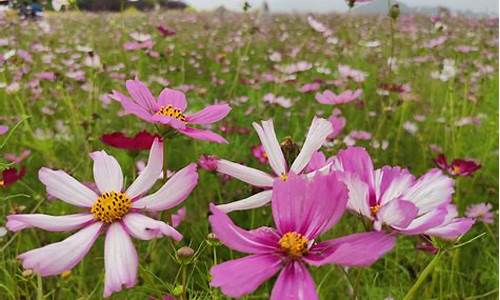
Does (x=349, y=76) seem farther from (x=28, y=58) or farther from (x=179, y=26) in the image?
(x=179, y=26)

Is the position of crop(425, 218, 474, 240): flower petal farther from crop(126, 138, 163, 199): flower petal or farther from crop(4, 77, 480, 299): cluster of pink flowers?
crop(126, 138, 163, 199): flower petal

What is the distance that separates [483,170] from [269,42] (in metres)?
2.64

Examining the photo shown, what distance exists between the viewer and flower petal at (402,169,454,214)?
1.19 feet

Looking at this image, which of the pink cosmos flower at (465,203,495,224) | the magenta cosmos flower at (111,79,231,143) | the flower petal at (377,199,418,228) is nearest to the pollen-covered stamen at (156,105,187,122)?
the magenta cosmos flower at (111,79,231,143)

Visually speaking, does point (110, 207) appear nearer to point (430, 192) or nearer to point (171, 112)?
point (171, 112)

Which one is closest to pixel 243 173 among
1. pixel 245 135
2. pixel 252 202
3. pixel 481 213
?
pixel 252 202

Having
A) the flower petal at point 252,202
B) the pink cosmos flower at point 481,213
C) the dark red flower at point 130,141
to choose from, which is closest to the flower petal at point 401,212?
the flower petal at point 252,202

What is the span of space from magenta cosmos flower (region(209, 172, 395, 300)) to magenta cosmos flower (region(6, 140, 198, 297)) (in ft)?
0.17

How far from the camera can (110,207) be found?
0.40m

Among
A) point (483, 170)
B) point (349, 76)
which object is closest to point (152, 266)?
point (483, 170)

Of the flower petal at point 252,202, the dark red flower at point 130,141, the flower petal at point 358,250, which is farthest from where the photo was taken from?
the dark red flower at point 130,141

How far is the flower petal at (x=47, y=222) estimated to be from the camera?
1.22ft

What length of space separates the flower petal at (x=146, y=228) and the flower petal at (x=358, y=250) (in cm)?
9

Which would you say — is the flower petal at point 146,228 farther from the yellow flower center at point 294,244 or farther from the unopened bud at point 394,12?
the unopened bud at point 394,12
